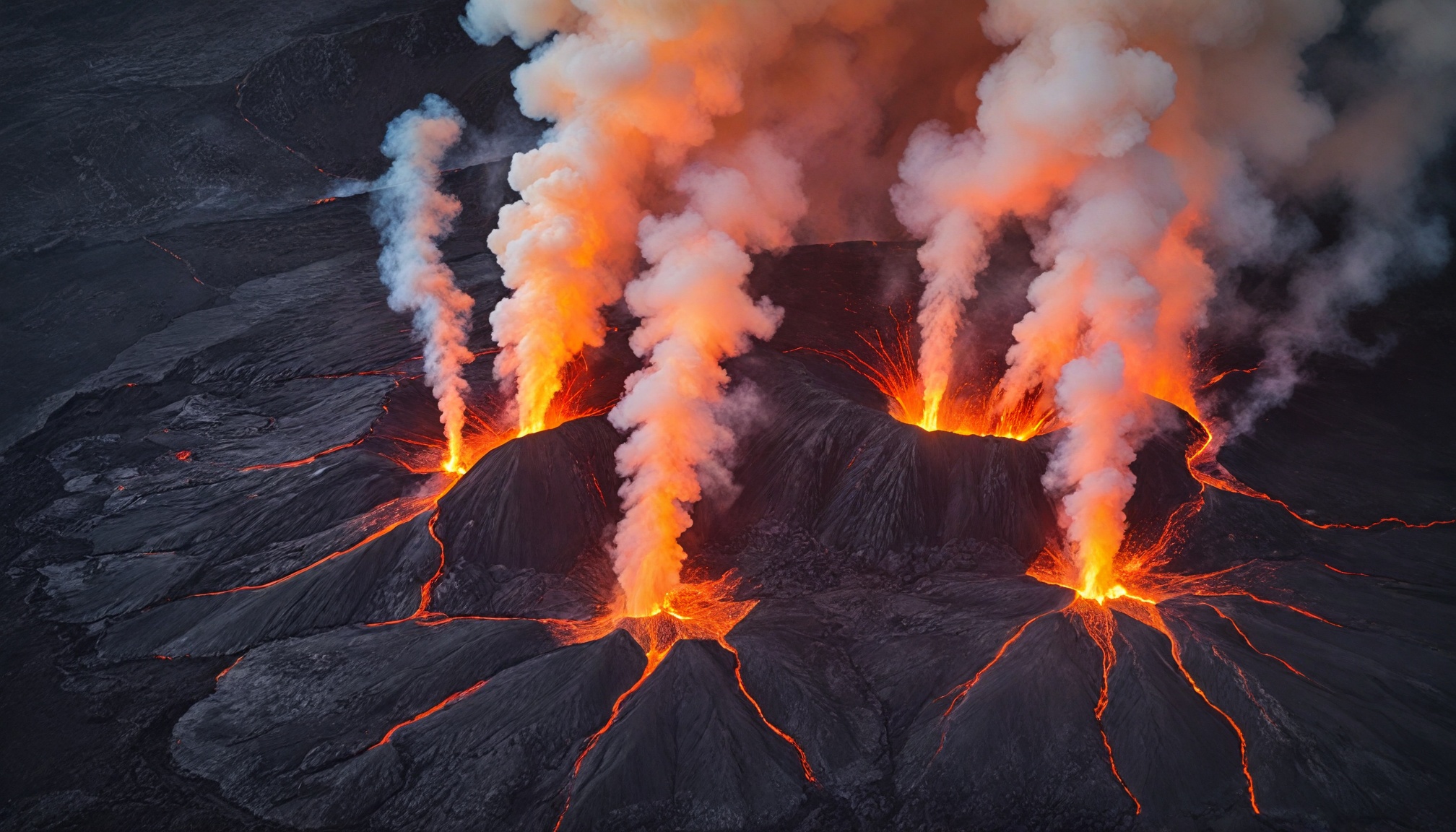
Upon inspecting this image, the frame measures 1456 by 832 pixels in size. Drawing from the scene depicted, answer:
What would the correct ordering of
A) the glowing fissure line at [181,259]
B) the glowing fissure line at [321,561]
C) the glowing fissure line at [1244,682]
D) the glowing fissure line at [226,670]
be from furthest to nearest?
the glowing fissure line at [181,259] → the glowing fissure line at [321,561] → the glowing fissure line at [226,670] → the glowing fissure line at [1244,682]

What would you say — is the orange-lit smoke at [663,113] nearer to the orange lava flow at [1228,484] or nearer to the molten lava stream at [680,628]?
the molten lava stream at [680,628]

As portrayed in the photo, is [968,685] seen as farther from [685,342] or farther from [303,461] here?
[303,461]

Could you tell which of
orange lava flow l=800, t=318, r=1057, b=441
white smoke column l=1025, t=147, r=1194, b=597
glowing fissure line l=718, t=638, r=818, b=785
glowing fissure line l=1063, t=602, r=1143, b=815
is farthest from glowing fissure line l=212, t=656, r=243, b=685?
white smoke column l=1025, t=147, r=1194, b=597

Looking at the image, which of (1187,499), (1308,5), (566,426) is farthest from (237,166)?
(1308,5)

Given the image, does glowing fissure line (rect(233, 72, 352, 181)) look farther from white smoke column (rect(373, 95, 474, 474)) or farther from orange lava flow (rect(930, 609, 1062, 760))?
orange lava flow (rect(930, 609, 1062, 760))

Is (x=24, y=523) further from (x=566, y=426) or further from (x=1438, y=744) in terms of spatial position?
(x=1438, y=744)

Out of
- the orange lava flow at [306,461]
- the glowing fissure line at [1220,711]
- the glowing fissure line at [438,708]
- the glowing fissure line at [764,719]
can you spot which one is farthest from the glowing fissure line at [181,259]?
the glowing fissure line at [1220,711]
